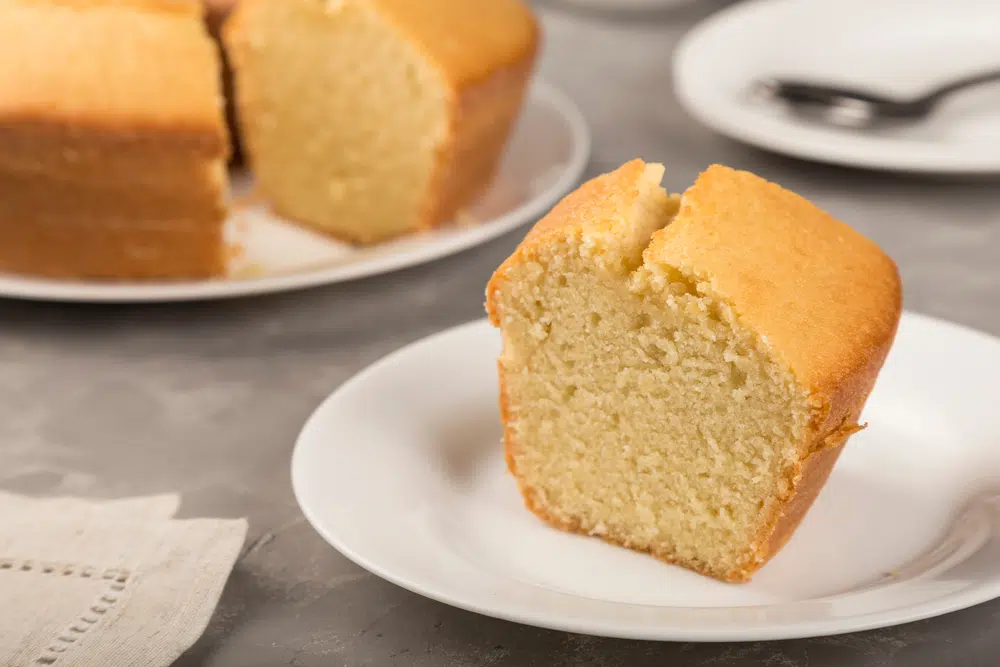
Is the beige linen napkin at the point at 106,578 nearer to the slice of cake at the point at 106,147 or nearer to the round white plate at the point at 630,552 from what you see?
the round white plate at the point at 630,552

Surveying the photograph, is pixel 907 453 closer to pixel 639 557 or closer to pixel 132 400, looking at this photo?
pixel 639 557

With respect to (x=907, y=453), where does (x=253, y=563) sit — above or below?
below

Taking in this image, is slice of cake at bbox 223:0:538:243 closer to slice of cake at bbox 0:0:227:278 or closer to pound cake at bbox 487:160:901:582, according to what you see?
slice of cake at bbox 0:0:227:278

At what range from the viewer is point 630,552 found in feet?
5.86

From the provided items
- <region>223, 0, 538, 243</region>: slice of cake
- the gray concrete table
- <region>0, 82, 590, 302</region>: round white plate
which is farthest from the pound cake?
<region>223, 0, 538, 243</region>: slice of cake

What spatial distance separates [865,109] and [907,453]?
1498mm

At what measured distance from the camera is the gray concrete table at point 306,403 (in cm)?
162

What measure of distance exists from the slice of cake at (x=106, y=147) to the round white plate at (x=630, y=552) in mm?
846

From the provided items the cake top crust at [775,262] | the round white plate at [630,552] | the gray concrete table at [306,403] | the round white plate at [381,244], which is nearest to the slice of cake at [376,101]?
the round white plate at [381,244]

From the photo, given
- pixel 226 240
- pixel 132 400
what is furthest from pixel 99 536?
pixel 226 240

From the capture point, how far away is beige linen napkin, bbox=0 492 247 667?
5.02ft

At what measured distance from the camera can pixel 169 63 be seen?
2670 mm

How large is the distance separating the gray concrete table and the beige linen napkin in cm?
8

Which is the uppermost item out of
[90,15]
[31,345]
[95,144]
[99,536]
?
[90,15]
